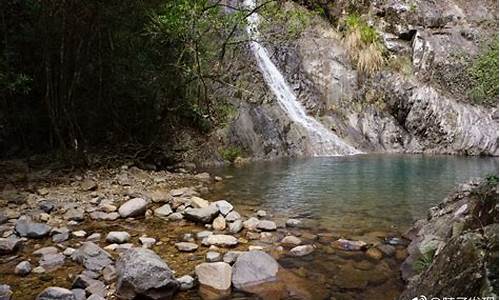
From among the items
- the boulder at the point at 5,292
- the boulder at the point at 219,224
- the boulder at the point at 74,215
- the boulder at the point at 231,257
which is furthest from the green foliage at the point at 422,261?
the boulder at the point at 74,215

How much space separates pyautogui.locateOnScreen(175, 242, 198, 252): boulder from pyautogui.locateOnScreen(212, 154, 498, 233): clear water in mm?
1748

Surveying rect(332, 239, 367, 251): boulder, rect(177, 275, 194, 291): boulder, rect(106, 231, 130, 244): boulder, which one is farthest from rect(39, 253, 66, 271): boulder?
rect(332, 239, 367, 251): boulder

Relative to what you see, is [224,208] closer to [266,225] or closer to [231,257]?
[266,225]

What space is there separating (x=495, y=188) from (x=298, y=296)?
1.72 metres

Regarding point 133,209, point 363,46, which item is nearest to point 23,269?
point 133,209

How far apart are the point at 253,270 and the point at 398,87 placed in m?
14.1

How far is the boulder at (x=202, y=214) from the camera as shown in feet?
18.2

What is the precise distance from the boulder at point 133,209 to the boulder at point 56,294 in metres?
2.50

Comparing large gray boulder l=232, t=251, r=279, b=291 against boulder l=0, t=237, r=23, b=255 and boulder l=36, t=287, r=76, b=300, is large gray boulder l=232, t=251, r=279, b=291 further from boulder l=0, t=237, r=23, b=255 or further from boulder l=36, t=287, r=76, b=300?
boulder l=0, t=237, r=23, b=255

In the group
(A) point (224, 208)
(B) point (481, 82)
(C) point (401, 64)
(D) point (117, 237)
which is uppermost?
(C) point (401, 64)

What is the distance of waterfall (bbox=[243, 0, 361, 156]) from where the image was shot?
13.8 metres

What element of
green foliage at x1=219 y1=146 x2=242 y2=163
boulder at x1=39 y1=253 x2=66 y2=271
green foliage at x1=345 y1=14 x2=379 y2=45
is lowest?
boulder at x1=39 y1=253 x2=66 y2=271

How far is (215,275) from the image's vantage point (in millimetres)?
3740

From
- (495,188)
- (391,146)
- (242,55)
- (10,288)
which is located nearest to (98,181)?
(10,288)
